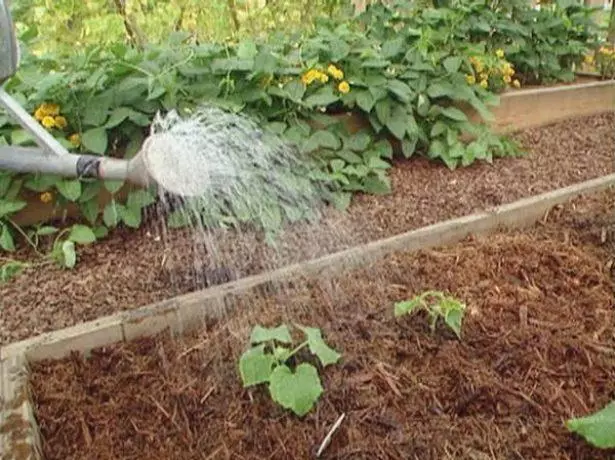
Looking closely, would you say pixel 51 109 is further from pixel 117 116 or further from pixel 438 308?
pixel 438 308

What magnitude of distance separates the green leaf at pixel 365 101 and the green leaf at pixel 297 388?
136cm

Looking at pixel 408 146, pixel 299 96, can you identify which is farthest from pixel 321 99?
pixel 408 146

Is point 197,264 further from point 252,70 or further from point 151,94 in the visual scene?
point 252,70

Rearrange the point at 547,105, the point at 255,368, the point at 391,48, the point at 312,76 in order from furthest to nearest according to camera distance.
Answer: the point at 547,105
the point at 391,48
the point at 312,76
the point at 255,368

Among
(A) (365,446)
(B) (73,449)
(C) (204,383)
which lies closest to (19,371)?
(B) (73,449)

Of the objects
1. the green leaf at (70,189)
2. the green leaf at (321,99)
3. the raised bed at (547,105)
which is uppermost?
the green leaf at (321,99)

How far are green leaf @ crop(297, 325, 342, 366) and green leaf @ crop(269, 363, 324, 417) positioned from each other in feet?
0.14

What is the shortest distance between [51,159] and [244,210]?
2.95ft

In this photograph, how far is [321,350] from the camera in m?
1.34

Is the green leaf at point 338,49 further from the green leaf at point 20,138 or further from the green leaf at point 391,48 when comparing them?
the green leaf at point 20,138

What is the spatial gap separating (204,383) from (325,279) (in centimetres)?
51

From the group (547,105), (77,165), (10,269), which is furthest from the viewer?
(547,105)

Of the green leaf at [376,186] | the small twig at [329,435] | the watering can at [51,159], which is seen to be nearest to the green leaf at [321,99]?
the green leaf at [376,186]

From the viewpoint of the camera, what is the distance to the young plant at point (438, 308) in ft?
4.80
